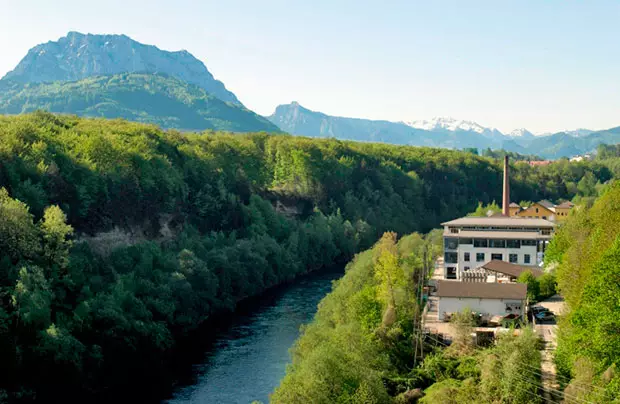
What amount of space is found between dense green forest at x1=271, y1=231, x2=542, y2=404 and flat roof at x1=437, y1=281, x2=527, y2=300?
1872 mm

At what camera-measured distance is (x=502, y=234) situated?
57375 millimetres

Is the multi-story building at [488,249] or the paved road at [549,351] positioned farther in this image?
the multi-story building at [488,249]

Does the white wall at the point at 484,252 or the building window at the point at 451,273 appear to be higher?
the white wall at the point at 484,252

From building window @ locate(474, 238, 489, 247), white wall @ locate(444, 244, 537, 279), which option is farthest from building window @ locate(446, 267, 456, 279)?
building window @ locate(474, 238, 489, 247)

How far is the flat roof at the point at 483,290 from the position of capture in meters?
39.5

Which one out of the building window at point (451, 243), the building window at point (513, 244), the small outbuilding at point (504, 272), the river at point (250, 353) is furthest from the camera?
the building window at point (451, 243)

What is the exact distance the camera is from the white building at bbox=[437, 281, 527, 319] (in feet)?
129

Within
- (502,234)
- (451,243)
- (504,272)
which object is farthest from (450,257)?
(504,272)

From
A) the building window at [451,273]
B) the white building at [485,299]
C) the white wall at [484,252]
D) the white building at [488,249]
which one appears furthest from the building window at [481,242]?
the white building at [485,299]

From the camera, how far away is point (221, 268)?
198ft

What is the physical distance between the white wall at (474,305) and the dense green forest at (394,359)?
1.56 metres

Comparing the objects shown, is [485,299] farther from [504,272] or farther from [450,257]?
[450,257]

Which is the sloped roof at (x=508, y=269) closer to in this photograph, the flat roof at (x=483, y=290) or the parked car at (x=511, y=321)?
the flat roof at (x=483, y=290)

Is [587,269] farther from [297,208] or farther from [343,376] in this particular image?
[297,208]
